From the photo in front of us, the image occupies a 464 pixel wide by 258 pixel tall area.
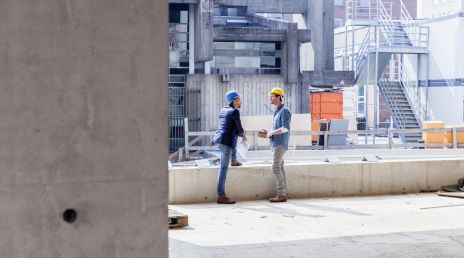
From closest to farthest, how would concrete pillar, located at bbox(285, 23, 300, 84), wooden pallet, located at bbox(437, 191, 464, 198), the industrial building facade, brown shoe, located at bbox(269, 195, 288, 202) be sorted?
brown shoe, located at bbox(269, 195, 288, 202) → wooden pallet, located at bbox(437, 191, 464, 198) → the industrial building facade → concrete pillar, located at bbox(285, 23, 300, 84)

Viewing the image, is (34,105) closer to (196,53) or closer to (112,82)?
(112,82)

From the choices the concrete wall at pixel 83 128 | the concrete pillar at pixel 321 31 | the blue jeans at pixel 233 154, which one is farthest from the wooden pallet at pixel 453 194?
the concrete pillar at pixel 321 31

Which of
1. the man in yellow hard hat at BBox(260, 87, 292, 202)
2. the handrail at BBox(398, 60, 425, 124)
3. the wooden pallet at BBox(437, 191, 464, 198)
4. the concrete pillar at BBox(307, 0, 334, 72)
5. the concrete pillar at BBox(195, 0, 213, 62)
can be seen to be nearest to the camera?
the man in yellow hard hat at BBox(260, 87, 292, 202)

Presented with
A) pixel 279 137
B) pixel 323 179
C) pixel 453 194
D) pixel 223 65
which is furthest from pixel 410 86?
pixel 279 137

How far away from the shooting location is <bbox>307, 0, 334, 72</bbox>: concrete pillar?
35.0 m

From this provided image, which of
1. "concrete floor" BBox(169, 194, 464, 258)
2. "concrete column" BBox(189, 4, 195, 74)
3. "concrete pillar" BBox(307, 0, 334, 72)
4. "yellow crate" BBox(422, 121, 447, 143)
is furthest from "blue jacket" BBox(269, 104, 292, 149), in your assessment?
"concrete pillar" BBox(307, 0, 334, 72)

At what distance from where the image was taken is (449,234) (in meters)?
8.91

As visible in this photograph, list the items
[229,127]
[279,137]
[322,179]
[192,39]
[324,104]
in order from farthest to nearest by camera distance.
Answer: [324,104], [192,39], [322,179], [279,137], [229,127]

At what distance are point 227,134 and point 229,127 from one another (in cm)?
13

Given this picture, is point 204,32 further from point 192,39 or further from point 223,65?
point 223,65

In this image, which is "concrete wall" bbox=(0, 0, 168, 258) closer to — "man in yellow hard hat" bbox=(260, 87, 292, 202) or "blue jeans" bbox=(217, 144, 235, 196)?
"blue jeans" bbox=(217, 144, 235, 196)

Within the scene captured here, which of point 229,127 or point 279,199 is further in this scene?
point 279,199

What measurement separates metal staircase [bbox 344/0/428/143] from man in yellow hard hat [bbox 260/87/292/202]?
23.0m

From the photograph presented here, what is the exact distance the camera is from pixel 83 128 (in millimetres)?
3932
